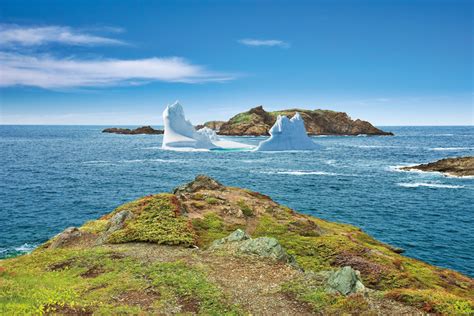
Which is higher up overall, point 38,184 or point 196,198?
point 196,198

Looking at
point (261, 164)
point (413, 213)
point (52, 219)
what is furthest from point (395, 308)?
point (261, 164)

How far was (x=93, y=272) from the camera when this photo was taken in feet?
52.2

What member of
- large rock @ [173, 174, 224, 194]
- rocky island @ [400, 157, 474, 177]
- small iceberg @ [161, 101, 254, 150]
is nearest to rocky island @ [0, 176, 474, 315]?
large rock @ [173, 174, 224, 194]

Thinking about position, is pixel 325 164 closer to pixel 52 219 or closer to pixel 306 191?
pixel 306 191

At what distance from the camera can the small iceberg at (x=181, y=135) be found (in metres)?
109

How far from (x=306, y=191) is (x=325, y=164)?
34183 mm

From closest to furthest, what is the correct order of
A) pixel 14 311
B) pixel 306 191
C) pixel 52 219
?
pixel 14 311 → pixel 52 219 → pixel 306 191

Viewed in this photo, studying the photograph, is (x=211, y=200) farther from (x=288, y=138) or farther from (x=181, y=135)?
(x=181, y=135)

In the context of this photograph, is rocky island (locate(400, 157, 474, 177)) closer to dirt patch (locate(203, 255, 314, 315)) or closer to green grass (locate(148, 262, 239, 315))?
dirt patch (locate(203, 255, 314, 315))

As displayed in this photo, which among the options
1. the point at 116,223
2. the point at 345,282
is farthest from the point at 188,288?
the point at 116,223

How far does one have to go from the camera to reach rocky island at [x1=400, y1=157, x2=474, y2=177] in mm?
71575

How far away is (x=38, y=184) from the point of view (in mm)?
62062

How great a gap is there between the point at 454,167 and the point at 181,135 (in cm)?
7491

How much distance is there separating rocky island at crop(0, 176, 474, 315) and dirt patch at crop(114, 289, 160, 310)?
0.03 meters
